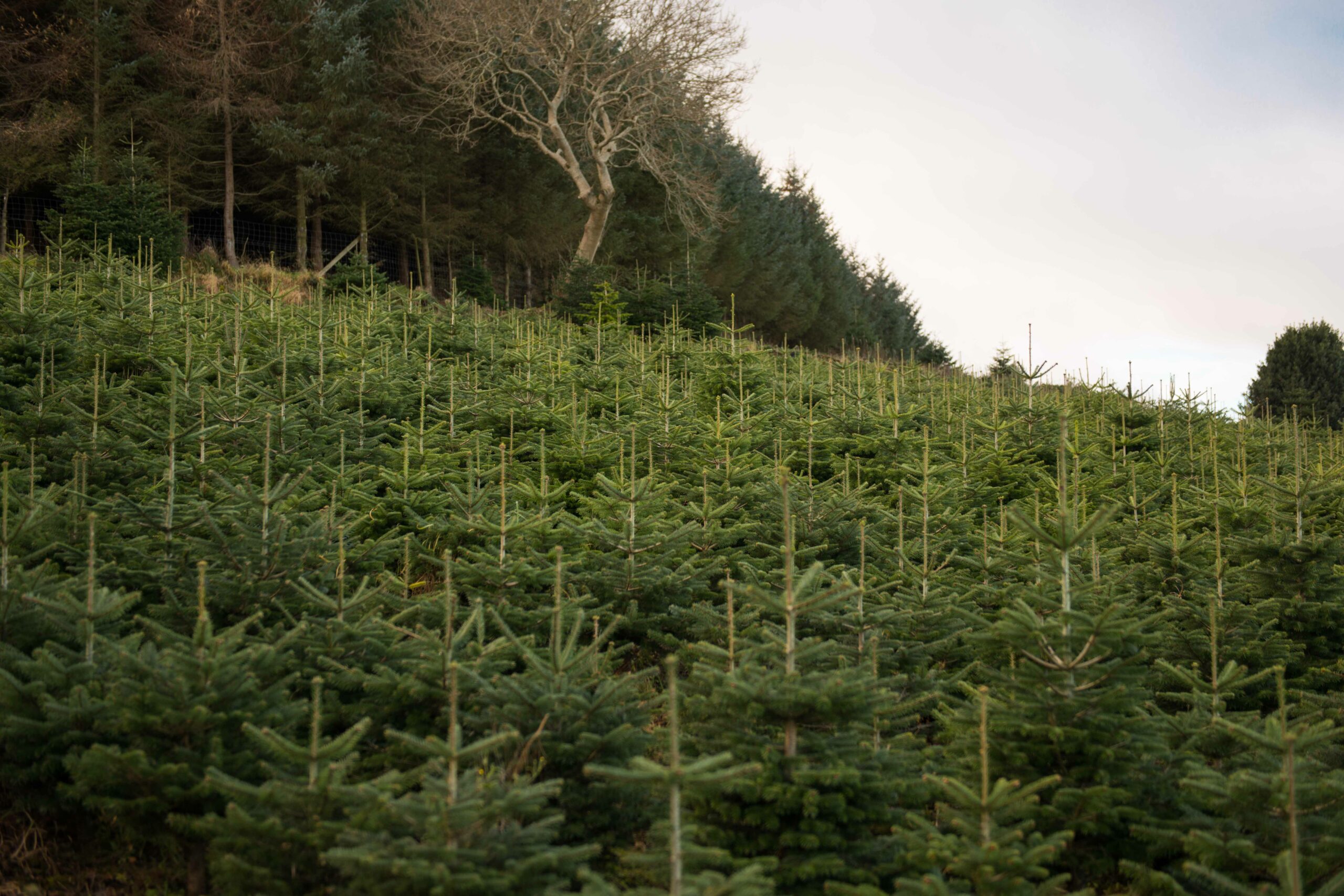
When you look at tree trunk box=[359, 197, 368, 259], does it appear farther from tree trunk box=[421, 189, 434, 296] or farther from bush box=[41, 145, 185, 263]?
bush box=[41, 145, 185, 263]

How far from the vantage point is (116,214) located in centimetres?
1727

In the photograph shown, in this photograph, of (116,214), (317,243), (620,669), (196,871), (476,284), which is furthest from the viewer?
(476,284)

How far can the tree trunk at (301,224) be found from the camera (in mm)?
22469

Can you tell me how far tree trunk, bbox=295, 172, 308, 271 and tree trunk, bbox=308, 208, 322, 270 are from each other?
1.14ft

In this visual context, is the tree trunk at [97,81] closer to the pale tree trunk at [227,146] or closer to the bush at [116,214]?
the bush at [116,214]

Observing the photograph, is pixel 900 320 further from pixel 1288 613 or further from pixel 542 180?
pixel 1288 613

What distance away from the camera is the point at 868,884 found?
11.5ft

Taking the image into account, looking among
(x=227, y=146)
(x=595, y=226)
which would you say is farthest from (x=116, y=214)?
(x=595, y=226)

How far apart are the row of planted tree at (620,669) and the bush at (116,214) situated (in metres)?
9.43

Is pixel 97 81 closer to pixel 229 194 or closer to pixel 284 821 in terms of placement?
pixel 229 194

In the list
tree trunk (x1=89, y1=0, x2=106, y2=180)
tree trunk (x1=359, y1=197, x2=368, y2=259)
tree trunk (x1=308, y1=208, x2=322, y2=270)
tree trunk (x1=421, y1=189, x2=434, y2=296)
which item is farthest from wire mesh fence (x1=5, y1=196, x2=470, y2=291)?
tree trunk (x1=89, y1=0, x2=106, y2=180)

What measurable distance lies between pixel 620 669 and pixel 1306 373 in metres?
22.5

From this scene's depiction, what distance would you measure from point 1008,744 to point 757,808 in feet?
3.94

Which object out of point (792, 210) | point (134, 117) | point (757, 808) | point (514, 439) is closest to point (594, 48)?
point (134, 117)
